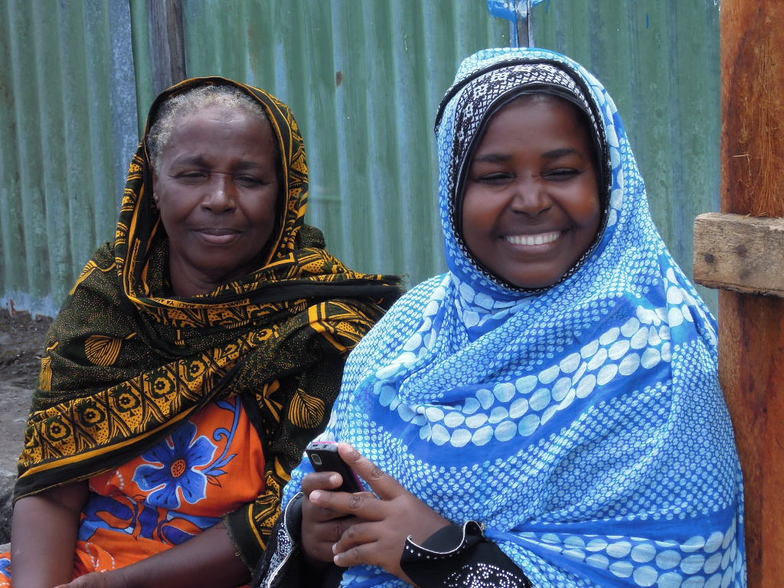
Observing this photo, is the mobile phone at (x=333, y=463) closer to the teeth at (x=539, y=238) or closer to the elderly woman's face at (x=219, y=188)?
the teeth at (x=539, y=238)

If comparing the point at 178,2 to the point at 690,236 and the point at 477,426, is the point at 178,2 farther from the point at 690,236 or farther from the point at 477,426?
the point at 477,426

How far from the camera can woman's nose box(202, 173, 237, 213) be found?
2.58 meters

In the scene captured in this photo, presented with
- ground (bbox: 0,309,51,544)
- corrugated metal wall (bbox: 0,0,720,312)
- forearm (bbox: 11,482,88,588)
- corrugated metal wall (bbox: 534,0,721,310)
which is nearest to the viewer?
forearm (bbox: 11,482,88,588)

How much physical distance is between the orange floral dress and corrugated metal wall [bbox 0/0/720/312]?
1.74m

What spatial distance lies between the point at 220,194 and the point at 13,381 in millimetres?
3378

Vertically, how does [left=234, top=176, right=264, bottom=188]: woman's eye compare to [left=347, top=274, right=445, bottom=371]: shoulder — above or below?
above

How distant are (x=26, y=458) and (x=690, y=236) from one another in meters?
2.18

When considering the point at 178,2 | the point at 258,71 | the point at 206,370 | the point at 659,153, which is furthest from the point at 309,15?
the point at 206,370

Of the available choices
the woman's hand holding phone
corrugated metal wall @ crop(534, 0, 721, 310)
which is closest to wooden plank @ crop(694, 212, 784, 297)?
the woman's hand holding phone

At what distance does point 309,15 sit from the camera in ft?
14.9

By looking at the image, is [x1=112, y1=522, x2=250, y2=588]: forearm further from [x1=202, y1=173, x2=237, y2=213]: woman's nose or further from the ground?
the ground

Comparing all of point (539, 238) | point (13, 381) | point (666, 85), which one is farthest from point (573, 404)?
point (13, 381)

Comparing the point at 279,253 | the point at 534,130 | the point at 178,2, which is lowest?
the point at 279,253

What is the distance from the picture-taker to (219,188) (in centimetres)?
261
